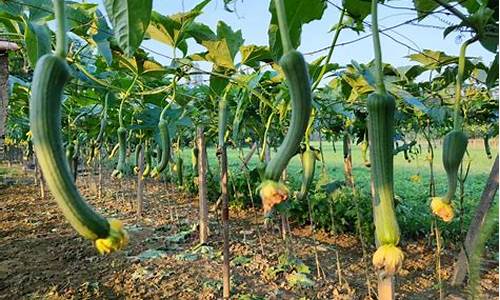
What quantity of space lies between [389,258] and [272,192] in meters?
0.14

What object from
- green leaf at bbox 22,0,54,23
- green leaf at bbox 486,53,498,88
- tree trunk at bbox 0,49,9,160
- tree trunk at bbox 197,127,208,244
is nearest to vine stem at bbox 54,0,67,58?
green leaf at bbox 486,53,498,88

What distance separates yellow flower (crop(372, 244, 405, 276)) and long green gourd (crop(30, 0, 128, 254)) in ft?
0.83

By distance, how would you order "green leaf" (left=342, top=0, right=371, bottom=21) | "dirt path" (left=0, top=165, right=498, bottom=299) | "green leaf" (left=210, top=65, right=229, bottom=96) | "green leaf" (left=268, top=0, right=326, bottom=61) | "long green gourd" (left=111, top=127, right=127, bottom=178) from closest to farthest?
"green leaf" (left=268, top=0, right=326, bottom=61), "green leaf" (left=342, top=0, right=371, bottom=21), "long green gourd" (left=111, top=127, right=127, bottom=178), "green leaf" (left=210, top=65, right=229, bottom=96), "dirt path" (left=0, top=165, right=498, bottom=299)

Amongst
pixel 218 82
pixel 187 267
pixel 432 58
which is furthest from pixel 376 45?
pixel 187 267

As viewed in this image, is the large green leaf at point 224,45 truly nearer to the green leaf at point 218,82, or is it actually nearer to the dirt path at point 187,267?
the green leaf at point 218,82

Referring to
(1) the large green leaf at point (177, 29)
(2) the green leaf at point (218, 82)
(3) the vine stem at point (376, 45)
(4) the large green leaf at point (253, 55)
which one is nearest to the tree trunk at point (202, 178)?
(2) the green leaf at point (218, 82)

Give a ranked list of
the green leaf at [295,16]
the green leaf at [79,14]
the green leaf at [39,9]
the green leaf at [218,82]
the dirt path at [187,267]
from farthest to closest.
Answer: the dirt path at [187,267]
the green leaf at [218,82]
the green leaf at [79,14]
the green leaf at [39,9]
the green leaf at [295,16]

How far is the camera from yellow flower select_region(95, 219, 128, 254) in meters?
0.38

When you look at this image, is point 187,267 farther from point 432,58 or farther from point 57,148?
point 57,148

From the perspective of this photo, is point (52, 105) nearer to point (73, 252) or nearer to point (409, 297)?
point (409, 297)

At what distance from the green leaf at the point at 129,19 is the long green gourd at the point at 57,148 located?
0.15 m

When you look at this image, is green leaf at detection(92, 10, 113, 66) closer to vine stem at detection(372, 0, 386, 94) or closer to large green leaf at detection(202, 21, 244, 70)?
large green leaf at detection(202, 21, 244, 70)

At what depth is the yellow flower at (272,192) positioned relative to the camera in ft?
1.37

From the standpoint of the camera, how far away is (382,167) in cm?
44
